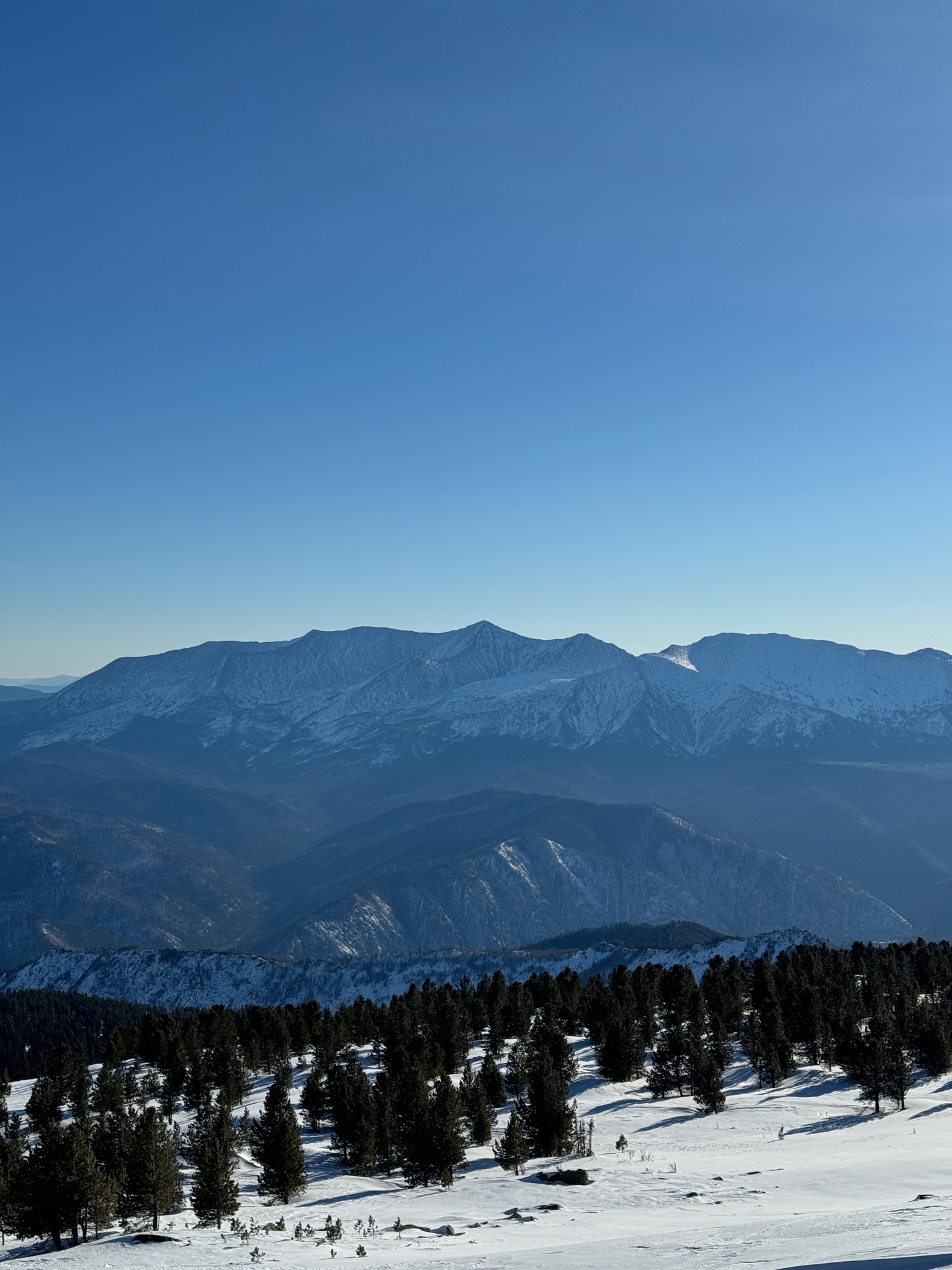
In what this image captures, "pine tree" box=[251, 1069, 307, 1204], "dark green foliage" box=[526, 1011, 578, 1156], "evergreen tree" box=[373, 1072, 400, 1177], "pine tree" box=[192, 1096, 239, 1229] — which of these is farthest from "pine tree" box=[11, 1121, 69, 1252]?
"dark green foliage" box=[526, 1011, 578, 1156]

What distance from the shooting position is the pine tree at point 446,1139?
80.1 meters

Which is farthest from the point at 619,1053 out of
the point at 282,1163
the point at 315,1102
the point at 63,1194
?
the point at 63,1194

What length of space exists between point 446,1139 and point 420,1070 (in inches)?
898

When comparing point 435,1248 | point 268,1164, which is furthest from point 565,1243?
point 268,1164

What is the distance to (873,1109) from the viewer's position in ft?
329

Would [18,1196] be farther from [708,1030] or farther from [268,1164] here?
[708,1030]

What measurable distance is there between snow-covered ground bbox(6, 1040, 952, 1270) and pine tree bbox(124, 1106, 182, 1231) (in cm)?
149

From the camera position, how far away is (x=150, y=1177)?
6994cm

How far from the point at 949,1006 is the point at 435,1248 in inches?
3874

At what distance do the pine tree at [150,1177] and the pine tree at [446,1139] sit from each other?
59.6 ft

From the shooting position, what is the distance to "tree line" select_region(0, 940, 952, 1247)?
234 ft

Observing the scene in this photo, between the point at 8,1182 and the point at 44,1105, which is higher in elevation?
the point at 8,1182

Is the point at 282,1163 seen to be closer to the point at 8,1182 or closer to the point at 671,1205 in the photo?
the point at 8,1182

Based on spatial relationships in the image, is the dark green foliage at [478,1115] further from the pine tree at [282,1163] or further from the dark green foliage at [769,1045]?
the dark green foliage at [769,1045]
